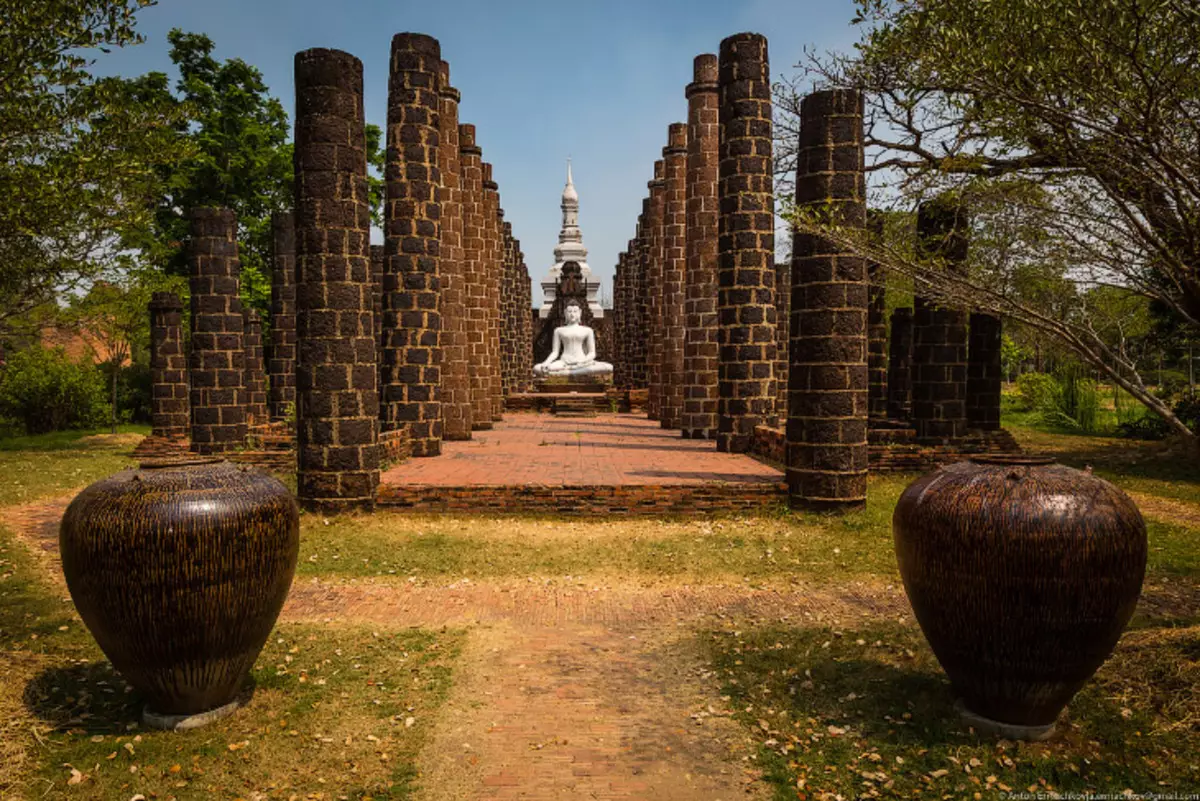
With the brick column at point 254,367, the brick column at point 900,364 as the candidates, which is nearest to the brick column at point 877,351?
the brick column at point 900,364

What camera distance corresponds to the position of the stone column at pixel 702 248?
15664 millimetres

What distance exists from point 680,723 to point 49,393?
2283cm

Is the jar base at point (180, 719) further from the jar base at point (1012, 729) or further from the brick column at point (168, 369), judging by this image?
the brick column at point (168, 369)

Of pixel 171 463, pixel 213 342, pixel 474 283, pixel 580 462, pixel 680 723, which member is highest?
pixel 474 283

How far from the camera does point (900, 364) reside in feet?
63.2

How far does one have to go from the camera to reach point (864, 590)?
7.11 meters

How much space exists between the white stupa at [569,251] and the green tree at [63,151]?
25.8 meters

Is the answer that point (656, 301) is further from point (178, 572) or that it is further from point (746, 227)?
point (178, 572)

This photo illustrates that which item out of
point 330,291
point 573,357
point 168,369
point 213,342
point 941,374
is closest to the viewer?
point 330,291

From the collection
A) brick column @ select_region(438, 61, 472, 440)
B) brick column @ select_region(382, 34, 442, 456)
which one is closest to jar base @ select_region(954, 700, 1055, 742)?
brick column @ select_region(382, 34, 442, 456)

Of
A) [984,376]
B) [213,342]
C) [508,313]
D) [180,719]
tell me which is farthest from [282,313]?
[180,719]

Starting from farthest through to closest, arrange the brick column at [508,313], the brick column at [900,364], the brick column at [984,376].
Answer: the brick column at [508,313] < the brick column at [900,364] < the brick column at [984,376]

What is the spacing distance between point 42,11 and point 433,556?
8334 mm

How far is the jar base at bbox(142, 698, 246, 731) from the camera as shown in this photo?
4.26 metres
